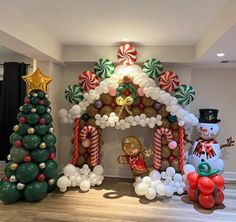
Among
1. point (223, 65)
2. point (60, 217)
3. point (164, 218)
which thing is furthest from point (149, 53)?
point (60, 217)

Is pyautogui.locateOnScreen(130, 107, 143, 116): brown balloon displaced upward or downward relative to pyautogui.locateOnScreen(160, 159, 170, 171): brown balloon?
upward

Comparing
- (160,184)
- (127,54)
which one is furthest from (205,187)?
(127,54)

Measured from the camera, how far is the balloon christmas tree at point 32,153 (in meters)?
2.87

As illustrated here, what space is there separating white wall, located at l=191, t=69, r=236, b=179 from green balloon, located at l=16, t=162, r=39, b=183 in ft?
9.00

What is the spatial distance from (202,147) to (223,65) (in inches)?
55.3

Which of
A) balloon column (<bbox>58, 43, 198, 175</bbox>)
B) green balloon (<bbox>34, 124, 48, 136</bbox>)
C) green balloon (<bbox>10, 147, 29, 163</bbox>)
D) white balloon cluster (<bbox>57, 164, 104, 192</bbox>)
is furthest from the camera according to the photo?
balloon column (<bbox>58, 43, 198, 175</bbox>)

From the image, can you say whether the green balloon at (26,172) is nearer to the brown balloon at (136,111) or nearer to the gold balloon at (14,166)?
the gold balloon at (14,166)

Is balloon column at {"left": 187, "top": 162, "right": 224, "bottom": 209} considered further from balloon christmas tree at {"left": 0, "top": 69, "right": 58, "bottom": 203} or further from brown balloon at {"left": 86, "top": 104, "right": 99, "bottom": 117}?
balloon christmas tree at {"left": 0, "top": 69, "right": 58, "bottom": 203}

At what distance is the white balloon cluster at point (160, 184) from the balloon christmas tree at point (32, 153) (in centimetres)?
121

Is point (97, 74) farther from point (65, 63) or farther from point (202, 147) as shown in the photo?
point (202, 147)

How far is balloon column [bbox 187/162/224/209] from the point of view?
2816 mm

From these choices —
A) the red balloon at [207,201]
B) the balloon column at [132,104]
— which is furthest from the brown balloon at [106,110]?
the red balloon at [207,201]

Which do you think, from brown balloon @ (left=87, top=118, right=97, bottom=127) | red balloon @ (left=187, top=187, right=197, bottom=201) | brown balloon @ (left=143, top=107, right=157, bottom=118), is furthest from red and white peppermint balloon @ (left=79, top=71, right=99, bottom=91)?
red balloon @ (left=187, top=187, right=197, bottom=201)

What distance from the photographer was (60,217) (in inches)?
102
